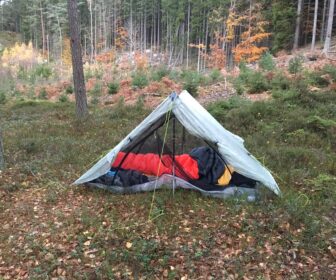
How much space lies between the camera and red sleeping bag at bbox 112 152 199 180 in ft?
18.5

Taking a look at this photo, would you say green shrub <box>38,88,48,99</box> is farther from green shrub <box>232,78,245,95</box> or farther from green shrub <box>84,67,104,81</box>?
green shrub <box>232,78,245,95</box>

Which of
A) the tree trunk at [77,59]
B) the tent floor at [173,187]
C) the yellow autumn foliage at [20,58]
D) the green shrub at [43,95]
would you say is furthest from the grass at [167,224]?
the yellow autumn foliage at [20,58]

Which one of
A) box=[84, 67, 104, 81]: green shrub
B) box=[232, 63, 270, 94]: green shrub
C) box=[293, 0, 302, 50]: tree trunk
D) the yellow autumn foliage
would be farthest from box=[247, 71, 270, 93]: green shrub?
the yellow autumn foliage

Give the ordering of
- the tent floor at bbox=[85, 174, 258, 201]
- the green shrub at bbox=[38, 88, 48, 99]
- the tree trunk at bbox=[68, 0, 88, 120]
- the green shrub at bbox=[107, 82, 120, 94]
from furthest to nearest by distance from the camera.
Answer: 1. the green shrub at bbox=[38, 88, 48, 99]
2. the green shrub at bbox=[107, 82, 120, 94]
3. the tree trunk at bbox=[68, 0, 88, 120]
4. the tent floor at bbox=[85, 174, 258, 201]

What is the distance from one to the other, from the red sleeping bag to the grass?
0.39 m

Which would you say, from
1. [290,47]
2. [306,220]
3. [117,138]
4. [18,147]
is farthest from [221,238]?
[290,47]

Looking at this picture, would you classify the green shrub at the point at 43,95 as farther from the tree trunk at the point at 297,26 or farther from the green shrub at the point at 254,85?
the tree trunk at the point at 297,26

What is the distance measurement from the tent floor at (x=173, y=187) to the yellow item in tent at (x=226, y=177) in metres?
0.12

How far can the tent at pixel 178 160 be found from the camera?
5.31m

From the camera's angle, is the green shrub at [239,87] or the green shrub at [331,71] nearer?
the green shrub at [331,71]

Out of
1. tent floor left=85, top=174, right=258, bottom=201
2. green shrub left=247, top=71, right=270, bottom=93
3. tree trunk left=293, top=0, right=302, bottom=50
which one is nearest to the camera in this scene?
tent floor left=85, top=174, right=258, bottom=201

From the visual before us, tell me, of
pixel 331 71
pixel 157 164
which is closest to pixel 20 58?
pixel 331 71

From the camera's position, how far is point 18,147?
25.5 ft

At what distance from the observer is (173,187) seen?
543 centimetres
